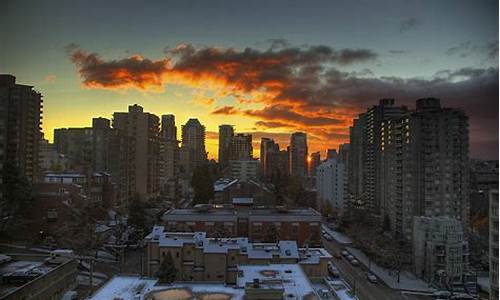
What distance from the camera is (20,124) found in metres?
5.56

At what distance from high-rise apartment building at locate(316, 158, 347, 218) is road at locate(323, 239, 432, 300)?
409 cm

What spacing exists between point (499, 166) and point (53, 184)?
539 cm

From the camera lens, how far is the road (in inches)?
213

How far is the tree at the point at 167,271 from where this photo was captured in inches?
182

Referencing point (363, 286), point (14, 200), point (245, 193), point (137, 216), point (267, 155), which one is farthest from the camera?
point (245, 193)

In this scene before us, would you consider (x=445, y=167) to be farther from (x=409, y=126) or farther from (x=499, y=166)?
(x=499, y=166)

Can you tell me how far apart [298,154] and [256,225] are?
2.61 metres

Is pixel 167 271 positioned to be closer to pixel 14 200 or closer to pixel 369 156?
pixel 14 200

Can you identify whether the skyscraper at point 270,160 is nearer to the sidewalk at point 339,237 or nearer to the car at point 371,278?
the sidewalk at point 339,237

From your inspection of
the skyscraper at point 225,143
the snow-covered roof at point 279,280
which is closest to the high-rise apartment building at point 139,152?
the skyscraper at point 225,143

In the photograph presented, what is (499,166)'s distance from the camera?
10.8 feet

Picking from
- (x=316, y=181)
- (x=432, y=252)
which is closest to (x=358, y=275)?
(x=432, y=252)

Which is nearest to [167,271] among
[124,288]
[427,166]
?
[124,288]

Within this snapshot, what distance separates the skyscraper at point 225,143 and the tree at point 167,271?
327 centimetres
